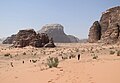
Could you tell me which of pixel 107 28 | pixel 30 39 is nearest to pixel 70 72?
pixel 30 39

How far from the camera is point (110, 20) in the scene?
67.4m

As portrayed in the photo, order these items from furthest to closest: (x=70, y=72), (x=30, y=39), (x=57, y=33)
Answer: (x=57, y=33)
(x=30, y=39)
(x=70, y=72)

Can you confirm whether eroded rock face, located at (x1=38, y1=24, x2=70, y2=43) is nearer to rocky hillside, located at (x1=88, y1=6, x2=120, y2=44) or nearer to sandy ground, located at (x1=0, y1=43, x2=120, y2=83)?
rocky hillside, located at (x1=88, y1=6, x2=120, y2=44)

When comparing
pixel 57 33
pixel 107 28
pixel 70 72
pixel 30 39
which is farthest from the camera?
pixel 57 33

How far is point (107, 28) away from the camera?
67688mm

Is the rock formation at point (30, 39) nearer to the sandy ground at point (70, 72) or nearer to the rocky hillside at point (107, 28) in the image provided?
the rocky hillside at point (107, 28)

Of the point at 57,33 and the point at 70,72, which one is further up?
the point at 57,33

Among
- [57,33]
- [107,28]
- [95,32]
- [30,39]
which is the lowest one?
[30,39]

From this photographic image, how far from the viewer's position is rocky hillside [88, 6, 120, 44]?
58.5 meters

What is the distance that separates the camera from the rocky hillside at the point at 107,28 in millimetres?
58481

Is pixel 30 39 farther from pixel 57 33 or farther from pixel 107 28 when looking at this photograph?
pixel 57 33

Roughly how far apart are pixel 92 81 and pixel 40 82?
2363mm

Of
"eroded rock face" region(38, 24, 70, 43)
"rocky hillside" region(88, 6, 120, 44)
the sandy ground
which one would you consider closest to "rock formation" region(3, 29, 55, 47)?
"rocky hillside" region(88, 6, 120, 44)

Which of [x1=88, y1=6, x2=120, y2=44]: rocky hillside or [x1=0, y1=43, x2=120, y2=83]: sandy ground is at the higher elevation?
[x1=88, y1=6, x2=120, y2=44]: rocky hillside
